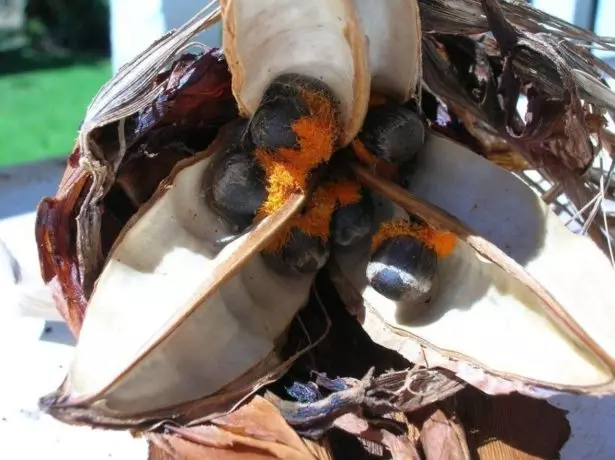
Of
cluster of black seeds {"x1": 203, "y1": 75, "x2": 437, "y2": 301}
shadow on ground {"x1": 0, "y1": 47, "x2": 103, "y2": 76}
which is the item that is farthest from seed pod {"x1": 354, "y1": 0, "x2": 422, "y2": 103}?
shadow on ground {"x1": 0, "y1": 47, "x2": 103, "y2": 76}

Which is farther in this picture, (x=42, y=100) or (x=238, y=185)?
(x=42, y=100)

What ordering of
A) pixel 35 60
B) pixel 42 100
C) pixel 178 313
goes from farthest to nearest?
pixel 35 60 → pixel 42 100 → pixel 178 313

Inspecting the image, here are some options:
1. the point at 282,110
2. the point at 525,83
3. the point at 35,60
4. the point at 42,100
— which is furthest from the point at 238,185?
the point at 35,60

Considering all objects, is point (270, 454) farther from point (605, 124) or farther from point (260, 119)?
point (605, 124)

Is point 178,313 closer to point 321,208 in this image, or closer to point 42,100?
point 321,208

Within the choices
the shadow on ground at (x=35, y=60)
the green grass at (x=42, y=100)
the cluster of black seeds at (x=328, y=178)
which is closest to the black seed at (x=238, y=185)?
the cluster of black seeds at (x=328, y=178)

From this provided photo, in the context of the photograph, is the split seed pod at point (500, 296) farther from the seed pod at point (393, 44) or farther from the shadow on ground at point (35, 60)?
the shadow on ground at point (35, 60)
